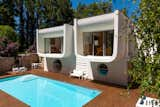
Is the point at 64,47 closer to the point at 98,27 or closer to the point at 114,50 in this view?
the point at 98,27

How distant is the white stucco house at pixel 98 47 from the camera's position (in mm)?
13227

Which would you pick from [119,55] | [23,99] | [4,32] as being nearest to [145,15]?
[119,55]

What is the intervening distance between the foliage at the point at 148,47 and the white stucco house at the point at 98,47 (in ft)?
26.5

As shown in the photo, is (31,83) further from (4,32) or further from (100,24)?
(4,32)

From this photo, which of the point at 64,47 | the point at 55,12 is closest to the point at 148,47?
the point at 64,47

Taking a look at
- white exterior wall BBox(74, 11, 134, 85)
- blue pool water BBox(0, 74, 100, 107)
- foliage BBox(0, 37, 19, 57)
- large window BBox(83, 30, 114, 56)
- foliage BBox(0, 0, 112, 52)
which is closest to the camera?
blue pool water BBox(0, 74, 100, 107)

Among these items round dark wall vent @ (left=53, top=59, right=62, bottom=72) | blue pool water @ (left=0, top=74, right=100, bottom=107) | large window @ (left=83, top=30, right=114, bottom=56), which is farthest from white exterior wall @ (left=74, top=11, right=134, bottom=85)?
round dark wall vent @ (left=53, top=59, right=62, bottom=72)

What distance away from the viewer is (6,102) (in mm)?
10984

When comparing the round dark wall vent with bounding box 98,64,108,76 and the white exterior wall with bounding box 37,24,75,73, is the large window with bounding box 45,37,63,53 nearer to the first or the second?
the white exterior wall with bounding box 37,24,75,73

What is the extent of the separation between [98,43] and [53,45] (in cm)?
811

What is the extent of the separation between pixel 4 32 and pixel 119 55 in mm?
22564

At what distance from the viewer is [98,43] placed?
1652 cm

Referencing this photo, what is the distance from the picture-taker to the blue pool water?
1143 cm

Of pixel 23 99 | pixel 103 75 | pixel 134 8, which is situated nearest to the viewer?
pixel 134 8
